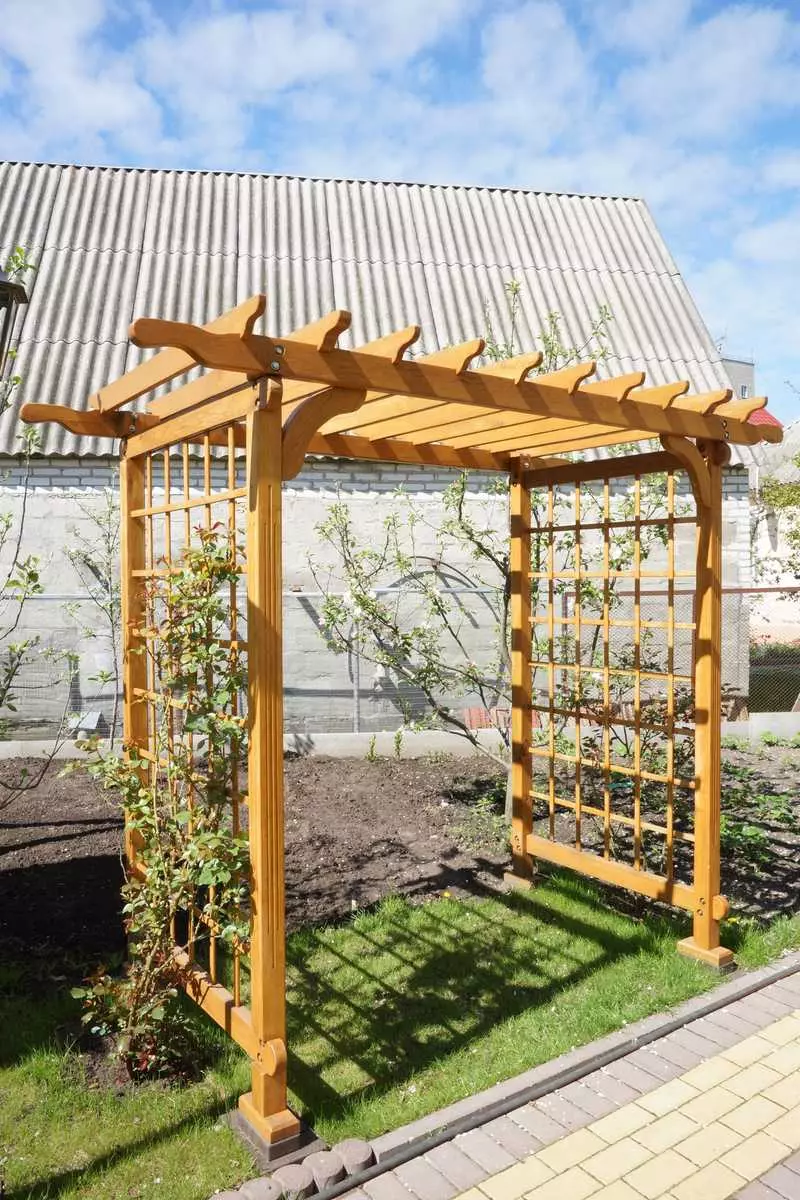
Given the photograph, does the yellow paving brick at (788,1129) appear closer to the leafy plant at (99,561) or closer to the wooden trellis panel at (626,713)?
the wooden trellis panel at (626,713)

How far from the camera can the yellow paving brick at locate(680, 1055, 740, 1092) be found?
2.99m

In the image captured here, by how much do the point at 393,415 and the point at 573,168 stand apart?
12.7m

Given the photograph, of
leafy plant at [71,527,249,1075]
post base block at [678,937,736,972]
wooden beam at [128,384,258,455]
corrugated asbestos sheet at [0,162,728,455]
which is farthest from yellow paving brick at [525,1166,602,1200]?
corrugated asbestos sheet at [0,162,728,455]

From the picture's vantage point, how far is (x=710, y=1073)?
3.05 meters

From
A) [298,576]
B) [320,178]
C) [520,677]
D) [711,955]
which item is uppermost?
[320,178]

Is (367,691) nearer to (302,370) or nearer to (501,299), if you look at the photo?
(501,299)

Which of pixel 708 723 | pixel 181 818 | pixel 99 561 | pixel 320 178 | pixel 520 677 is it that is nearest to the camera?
pixel 181 818

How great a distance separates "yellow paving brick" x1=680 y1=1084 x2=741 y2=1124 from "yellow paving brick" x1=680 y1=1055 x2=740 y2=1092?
0.04 meters

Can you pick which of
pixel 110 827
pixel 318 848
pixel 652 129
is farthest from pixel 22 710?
pixel 652 129

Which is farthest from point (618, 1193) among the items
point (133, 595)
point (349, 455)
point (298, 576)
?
point (298, 576)

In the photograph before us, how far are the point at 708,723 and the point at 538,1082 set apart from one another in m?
1.68

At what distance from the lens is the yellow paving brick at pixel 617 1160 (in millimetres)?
2529

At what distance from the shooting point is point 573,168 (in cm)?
1405

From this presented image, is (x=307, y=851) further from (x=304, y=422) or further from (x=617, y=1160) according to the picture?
(x=304, y=422)
